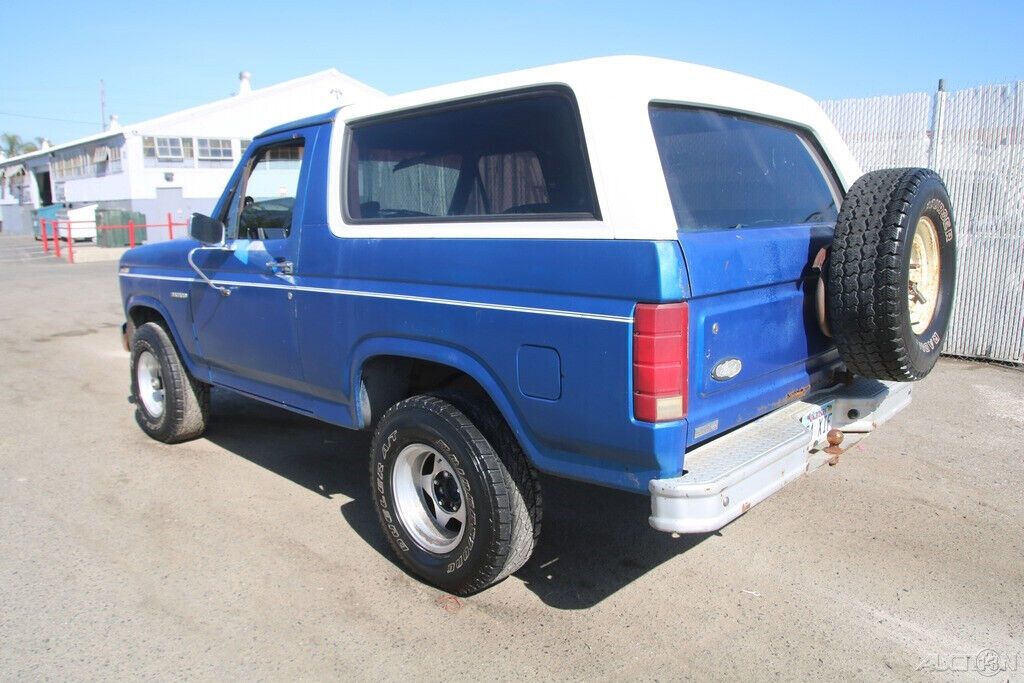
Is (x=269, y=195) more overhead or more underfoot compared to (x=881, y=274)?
more overhead

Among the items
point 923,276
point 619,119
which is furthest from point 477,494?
point 923,276

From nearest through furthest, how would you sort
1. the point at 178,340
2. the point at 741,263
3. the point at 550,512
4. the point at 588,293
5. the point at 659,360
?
the point at 659,360 < the point at 588,293 < the point at 741,263 < the point at 550,512 < the point at 178,340

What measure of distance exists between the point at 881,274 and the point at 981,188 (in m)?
5.40

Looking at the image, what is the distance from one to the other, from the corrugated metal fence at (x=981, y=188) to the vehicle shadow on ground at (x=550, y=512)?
476cm

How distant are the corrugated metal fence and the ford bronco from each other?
414 cm

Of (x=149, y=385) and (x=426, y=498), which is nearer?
(x=426, y=498)

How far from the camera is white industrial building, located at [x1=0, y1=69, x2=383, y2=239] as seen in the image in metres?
32.6

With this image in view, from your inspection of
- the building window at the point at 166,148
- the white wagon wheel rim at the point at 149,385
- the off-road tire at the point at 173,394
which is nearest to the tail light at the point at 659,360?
the off-road tire at the point at 173,394

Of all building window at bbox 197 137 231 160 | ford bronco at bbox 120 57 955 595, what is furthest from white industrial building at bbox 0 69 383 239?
ford bronco at bbox 120 57 955 595

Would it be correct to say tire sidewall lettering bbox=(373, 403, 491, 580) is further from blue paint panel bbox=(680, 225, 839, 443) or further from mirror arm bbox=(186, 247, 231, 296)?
mirror arm bbox=(186, 247, 231, 296)

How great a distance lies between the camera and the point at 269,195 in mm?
4754

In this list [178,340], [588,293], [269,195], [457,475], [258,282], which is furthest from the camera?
[178,340]

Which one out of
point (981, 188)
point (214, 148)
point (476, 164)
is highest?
point (214, 148)

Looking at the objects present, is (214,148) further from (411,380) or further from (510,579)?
(510,579)
